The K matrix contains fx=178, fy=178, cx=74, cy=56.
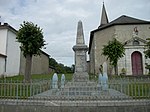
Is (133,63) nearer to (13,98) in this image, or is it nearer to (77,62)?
(77,62)

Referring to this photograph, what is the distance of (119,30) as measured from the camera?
33.0 m

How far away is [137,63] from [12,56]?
68.5ft

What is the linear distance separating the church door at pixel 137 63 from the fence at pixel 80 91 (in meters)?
22.1

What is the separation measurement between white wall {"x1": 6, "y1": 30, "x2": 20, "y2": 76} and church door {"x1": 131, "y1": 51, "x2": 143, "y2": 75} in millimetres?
19553

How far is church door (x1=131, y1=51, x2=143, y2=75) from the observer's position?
30.4 meters

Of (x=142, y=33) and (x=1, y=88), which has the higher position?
(x=142, y=33)

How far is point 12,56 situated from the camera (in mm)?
27719

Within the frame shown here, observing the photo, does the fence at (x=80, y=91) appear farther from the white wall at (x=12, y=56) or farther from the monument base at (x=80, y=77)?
the white wall at (x=12, y=56)

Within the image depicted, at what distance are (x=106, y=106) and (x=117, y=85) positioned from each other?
188 cm

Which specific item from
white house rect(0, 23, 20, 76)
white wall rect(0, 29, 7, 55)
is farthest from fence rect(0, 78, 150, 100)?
white wall rect(0, 29, 7, 55)

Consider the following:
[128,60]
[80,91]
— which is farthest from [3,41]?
[128,60]

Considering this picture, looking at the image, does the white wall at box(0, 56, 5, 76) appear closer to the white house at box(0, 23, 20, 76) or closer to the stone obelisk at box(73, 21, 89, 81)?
the white house at box(0, 23, 20, 76)

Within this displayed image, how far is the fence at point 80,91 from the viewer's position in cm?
815

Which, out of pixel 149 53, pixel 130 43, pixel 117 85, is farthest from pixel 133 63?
pixel 117 85
